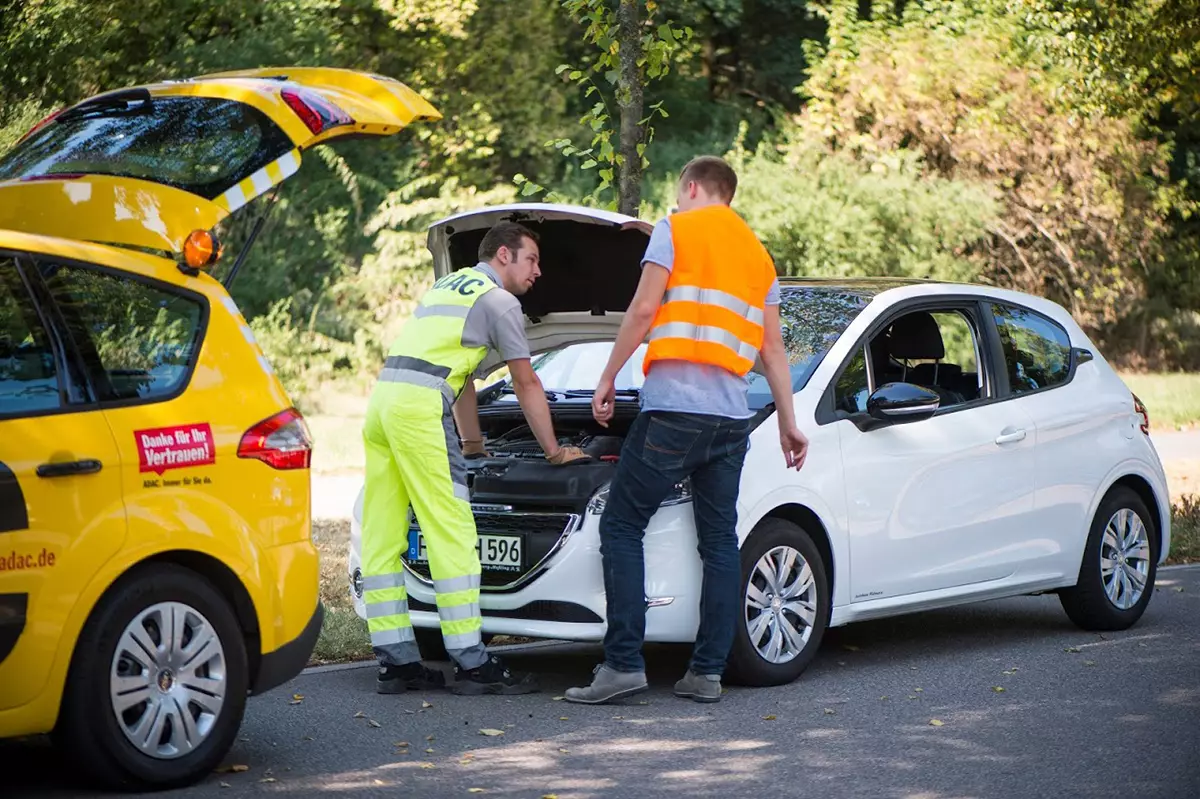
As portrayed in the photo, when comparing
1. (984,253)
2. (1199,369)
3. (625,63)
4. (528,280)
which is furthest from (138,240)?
(1199,369)

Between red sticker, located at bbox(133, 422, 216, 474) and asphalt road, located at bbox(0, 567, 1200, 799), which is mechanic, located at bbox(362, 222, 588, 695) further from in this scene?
red sticker, located at bbox(133, 422, 216, 474)

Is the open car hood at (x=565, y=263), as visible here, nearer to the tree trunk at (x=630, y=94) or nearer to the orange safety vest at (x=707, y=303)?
the orange safety vest at (x=707, y=303)

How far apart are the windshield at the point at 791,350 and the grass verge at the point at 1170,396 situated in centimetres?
1281

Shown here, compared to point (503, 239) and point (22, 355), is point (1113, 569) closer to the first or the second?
point (503, 239)

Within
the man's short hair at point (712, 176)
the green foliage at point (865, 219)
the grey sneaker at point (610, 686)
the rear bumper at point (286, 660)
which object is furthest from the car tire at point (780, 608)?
the green foliage at point (865, 219)

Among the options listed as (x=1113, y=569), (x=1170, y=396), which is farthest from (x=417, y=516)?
(x=1170, y=396)

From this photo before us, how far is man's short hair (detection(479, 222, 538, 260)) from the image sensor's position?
7066 mm

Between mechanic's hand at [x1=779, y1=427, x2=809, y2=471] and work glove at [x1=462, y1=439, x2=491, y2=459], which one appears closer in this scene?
mechanic's hand at [x1=779, y1=427, x2=809, y2=471]

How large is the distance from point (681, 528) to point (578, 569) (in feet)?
1.45

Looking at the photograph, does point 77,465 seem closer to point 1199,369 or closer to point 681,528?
point 681,528

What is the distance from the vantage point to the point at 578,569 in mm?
6730

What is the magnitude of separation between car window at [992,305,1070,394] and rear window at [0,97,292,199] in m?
3.95

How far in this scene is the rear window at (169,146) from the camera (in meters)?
5.79

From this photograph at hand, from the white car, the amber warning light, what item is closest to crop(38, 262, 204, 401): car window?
the amber warning light
